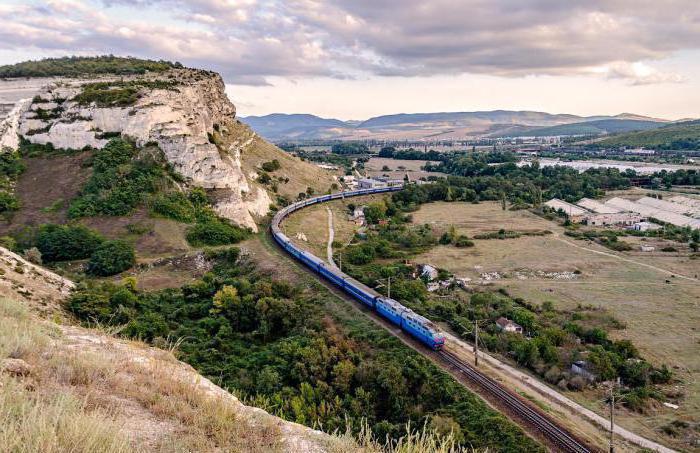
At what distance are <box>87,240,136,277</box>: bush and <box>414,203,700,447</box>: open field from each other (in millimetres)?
28157

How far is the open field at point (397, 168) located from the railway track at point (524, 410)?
3852 inches

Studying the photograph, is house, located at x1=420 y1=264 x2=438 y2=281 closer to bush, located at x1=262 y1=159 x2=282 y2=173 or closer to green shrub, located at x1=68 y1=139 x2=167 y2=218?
green shrub, located at x1=68 y1=139 x2=167 y2=218

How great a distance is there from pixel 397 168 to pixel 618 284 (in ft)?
325

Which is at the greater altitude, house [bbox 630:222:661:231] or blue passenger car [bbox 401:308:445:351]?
blue passenger car [bbox 401:308:445:351]

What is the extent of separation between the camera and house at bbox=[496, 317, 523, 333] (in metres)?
31.9

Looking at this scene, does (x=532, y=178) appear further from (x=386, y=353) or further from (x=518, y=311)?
(x=386, y=353)

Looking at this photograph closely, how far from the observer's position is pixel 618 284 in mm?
42812

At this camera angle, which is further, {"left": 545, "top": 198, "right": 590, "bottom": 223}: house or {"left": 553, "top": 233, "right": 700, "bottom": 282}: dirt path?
{"left": 545, "top": 198, "right": 590, "bottom": 223}: house

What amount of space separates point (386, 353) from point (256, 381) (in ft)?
23.4

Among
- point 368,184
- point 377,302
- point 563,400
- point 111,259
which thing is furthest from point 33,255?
point 368,184

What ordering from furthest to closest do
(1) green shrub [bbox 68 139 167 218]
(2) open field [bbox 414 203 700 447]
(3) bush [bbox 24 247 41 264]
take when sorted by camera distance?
1. (1) green shrub [bbox 68 139 167 218]
2. (3) bush [bbox 24 247 41 264]
3. (2) open field [bbox 414 203 700 447]

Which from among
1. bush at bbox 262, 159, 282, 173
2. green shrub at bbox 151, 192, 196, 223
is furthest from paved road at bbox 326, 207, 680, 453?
bush at bbox 262, 159, 282, 173

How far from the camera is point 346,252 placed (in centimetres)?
5041

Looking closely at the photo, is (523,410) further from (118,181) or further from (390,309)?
(118,181)
